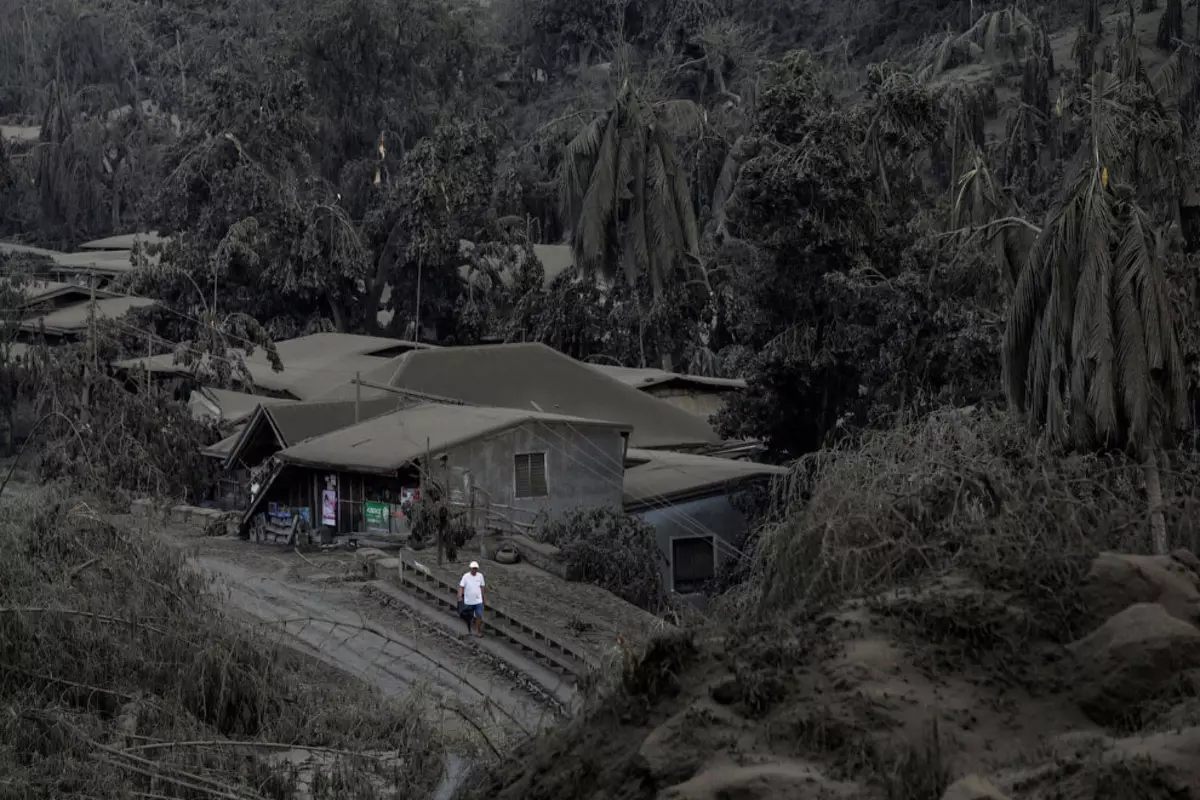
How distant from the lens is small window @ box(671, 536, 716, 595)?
32156 mm

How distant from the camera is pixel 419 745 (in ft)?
52.9

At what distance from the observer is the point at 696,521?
32.5 m

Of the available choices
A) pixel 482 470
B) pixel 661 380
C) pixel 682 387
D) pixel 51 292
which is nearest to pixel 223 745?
pixel 482 470

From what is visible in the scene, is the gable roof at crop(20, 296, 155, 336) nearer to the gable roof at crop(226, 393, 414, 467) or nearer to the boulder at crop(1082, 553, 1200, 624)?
the gable roof at crop(226, 393, 414, 467)

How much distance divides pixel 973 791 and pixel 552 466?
24.6 metres

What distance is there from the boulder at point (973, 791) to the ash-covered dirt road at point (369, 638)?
387 inches

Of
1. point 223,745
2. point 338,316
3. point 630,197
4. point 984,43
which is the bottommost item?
point 223,745

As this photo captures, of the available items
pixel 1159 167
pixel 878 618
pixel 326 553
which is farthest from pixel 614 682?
pixel 326 553

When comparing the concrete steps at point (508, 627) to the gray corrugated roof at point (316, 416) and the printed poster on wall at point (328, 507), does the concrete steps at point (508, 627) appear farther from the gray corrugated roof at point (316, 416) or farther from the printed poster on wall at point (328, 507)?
the gray corrugated roof at point (316, 416)

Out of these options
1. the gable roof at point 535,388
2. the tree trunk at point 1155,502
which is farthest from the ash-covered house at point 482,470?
the tree trunk at point 1155,502

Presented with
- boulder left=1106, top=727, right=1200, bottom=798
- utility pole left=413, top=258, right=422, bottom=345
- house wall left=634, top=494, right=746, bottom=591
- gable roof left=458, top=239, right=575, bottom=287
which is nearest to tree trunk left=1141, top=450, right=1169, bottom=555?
boulder left=1106, top=727, right=1200, bottom=798

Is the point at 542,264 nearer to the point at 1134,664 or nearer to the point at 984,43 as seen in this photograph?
the point at 984,43

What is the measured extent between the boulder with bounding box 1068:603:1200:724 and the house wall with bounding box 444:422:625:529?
72.2 feet

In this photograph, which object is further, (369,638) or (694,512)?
(694,512)
